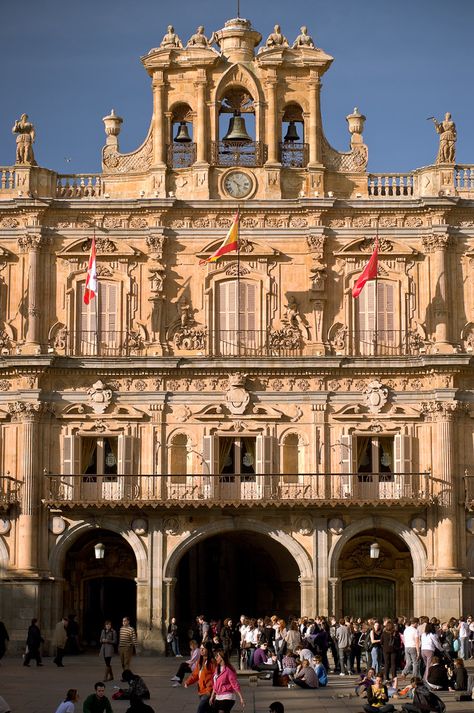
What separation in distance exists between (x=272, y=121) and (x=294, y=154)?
1479mm

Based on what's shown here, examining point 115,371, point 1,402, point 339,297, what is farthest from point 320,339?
point 1,402

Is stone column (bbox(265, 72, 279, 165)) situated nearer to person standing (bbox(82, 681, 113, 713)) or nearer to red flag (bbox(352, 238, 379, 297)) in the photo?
red flag (bbox(352, 238, 379, 297))

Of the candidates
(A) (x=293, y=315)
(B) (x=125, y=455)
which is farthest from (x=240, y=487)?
(A) (x=293, y=315)

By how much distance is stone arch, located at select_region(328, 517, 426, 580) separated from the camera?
181 ft

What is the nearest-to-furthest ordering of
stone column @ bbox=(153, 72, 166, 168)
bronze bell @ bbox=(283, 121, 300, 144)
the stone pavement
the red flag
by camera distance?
the stone pavement
the red flag
stone column @ bbox=(153, 72, 166, 168)
bronze bell @ bbox=(283, 121, 300, 144)

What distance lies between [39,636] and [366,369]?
14662 mm

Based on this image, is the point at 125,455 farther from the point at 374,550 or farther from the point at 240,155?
the point at 240,155

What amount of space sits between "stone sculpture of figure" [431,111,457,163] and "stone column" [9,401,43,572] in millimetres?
16794

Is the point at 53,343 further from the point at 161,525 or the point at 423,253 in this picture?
the point at 423,253

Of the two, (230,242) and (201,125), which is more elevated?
(201,125)

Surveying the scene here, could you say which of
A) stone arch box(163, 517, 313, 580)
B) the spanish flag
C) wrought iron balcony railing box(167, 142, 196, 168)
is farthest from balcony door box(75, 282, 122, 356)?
stone arch box(163, 517, 313, 580)

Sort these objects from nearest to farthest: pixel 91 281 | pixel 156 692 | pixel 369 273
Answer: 1. pixel 156 692
2. pixel 369 273
3. pixel 91 281

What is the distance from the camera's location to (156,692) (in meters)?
42.0

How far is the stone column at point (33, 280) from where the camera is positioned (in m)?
56.4
